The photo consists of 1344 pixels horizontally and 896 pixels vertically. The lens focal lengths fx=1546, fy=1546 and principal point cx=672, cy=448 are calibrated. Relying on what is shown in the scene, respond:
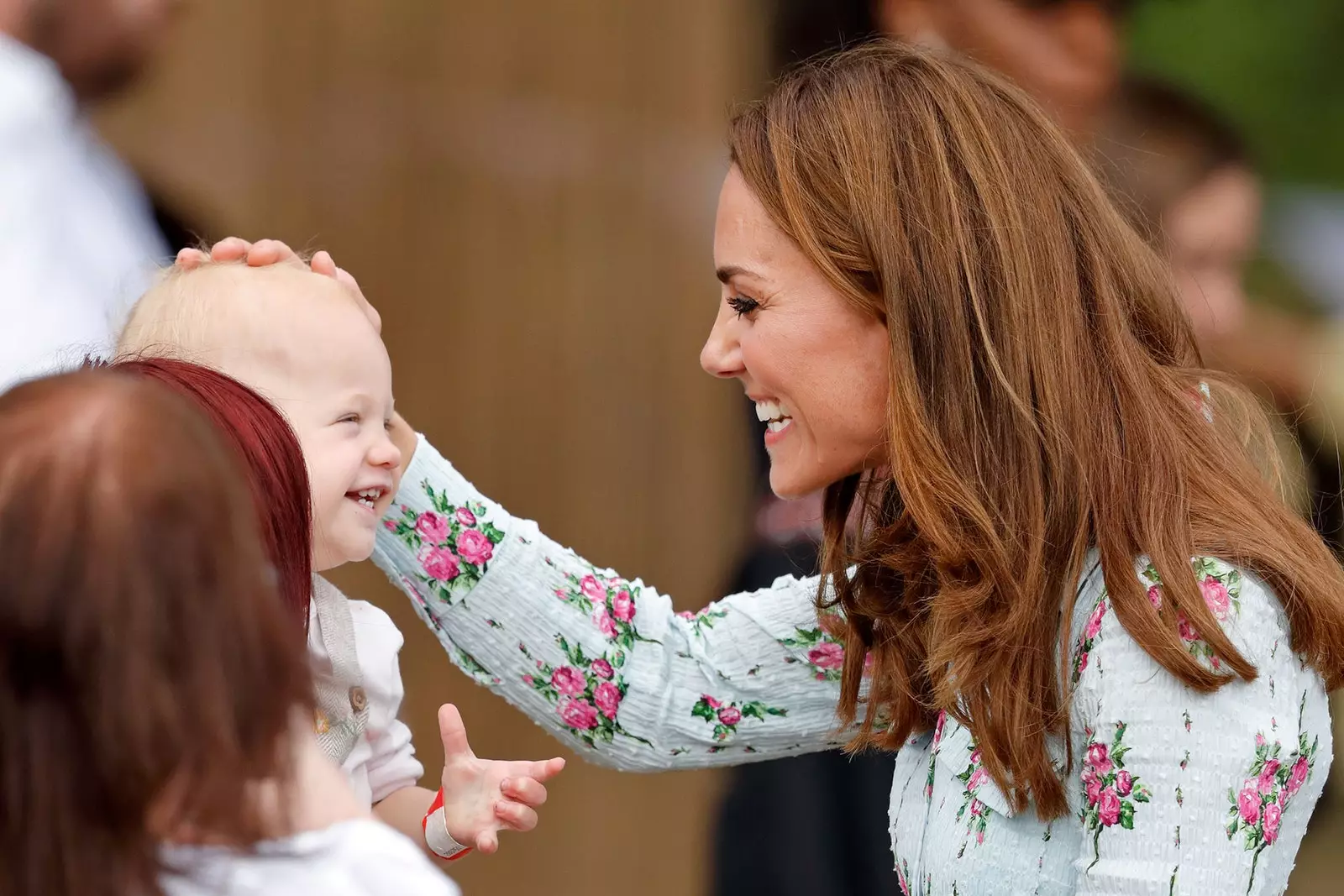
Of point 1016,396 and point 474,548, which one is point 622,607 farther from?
point 1016,396

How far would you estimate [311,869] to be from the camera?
85cm

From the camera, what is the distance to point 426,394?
3006 mm

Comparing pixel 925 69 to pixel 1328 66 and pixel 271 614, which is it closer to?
pixel 271 614

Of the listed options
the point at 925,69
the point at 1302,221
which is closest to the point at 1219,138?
the point at 1302,221

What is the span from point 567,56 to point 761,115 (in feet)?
4.93

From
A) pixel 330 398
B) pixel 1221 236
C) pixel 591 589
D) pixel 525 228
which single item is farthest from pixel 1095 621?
pixel 525 228

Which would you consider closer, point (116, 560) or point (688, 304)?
point (116, 560)

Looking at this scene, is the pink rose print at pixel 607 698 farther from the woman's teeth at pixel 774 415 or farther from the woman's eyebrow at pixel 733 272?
the woman's eyebrow at pixel 733 272

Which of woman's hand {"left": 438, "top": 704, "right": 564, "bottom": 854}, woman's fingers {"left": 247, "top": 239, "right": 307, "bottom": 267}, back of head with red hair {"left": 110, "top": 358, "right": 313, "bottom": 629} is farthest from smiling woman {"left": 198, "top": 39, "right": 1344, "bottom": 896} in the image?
back of head with red hair {"left": 110, "top": 358, "right": 313, "bottom": 629}

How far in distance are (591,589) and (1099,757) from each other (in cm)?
63

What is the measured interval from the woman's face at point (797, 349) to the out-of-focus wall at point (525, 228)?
1.44 m

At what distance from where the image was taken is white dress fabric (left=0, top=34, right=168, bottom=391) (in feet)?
5.79

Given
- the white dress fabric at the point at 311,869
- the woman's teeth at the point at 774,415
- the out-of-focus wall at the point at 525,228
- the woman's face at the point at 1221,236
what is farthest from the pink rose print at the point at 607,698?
the woman's face at the point at 1221,236

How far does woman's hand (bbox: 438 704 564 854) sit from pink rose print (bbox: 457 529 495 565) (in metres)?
0.31
